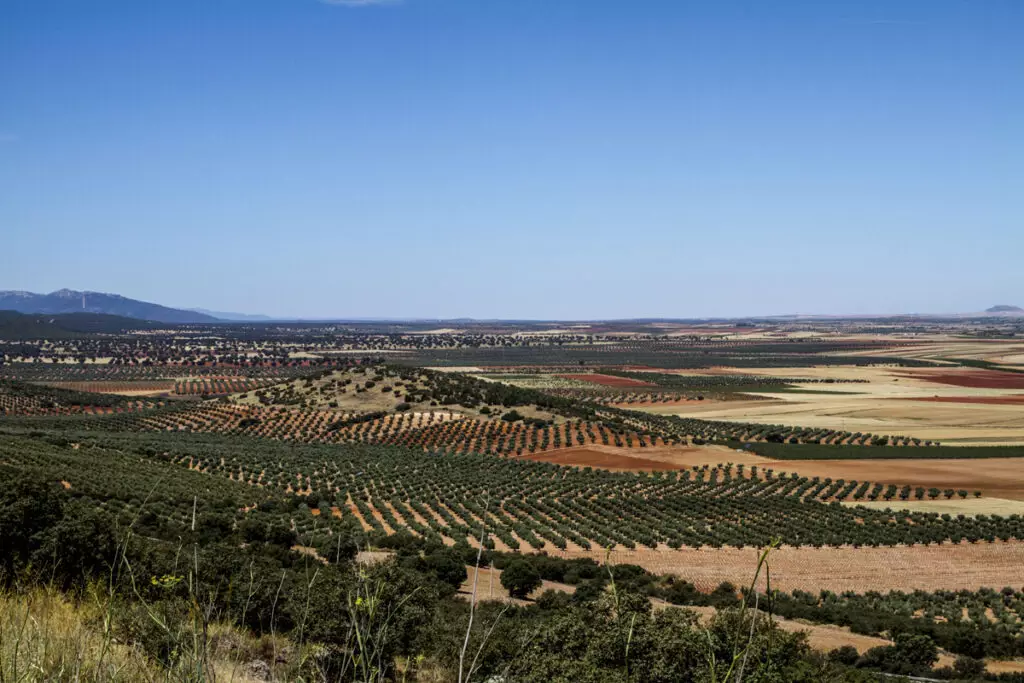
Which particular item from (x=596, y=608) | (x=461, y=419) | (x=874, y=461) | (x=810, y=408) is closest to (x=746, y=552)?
(x=596, y=608)

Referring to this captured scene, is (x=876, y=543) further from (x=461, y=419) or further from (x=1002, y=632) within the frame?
(x=461, y=419)

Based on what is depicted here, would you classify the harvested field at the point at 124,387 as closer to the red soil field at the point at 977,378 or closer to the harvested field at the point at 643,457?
the harvested field at the point at 643,457

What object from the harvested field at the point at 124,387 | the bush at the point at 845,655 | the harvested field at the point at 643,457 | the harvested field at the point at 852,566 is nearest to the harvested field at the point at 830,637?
the bush at the point at 845,655

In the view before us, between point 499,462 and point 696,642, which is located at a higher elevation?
point 696,642

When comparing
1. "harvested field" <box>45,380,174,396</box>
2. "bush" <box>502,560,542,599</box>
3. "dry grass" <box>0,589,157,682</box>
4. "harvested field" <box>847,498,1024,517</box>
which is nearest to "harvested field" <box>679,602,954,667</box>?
"bush" <box>502,560,542,599</box>

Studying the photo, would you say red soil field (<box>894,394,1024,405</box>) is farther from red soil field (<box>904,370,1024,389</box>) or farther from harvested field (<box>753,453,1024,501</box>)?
harvested field (<box>753,453,1024,501</box>)

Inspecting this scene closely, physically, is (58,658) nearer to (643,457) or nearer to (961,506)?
(961,506)
